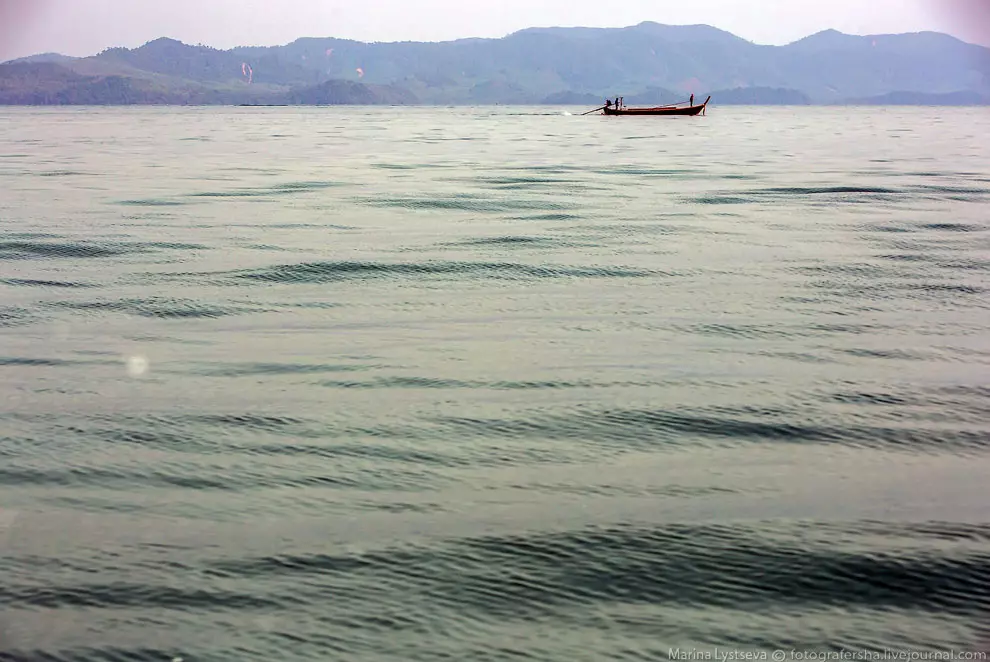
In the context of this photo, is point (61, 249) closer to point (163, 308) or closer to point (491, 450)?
point (163, 308)

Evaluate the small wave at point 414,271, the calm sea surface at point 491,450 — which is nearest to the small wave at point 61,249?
the calm sea surface at point 491,450

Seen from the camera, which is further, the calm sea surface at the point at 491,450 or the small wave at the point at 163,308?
the small wave at the point at 163,308

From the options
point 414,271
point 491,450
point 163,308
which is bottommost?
point 491,450

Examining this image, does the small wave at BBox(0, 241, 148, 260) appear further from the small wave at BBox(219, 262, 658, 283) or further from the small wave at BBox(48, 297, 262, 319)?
the small wave at BBox(48, 297, 262, 319)

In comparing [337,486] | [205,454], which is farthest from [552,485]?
[205,454]

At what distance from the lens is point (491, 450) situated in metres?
7.64

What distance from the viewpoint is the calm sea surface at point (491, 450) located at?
5129mm

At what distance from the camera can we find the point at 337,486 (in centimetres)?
688

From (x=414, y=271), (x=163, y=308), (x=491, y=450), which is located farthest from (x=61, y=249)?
(x=491, y=450)

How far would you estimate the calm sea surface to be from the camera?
5129 mm

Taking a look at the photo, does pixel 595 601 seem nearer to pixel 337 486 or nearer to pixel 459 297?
pixel 337 486

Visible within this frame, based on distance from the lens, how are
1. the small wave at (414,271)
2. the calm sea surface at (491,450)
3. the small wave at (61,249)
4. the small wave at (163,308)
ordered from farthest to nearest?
the small wave at (61,249), the small wave at (414,271), the small wave at (163,308), the calm sea surface at (491,450)

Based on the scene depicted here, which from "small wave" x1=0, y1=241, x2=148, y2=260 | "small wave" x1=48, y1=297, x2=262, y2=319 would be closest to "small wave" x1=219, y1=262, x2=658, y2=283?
"small wave" x1=48, y1=297, x2=262, y2=319

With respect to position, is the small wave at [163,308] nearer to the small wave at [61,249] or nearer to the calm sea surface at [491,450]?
the calm sea surface at [491,450]
